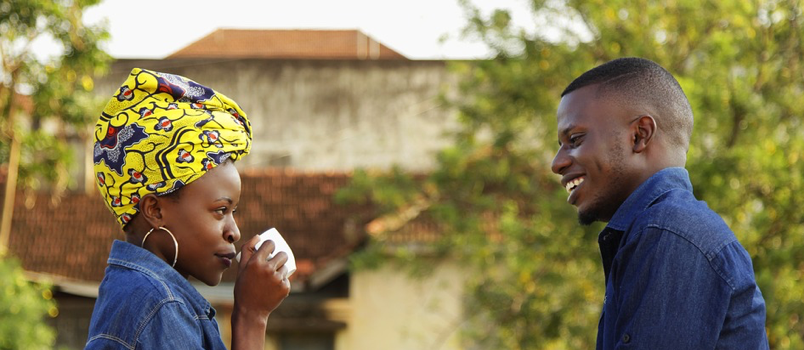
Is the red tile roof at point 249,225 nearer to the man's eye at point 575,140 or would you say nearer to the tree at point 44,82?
the tree at point 44,82

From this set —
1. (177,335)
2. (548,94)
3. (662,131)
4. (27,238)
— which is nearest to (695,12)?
(548,94)

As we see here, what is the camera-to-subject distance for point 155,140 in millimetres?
2676

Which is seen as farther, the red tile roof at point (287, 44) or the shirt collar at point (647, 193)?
the red tile roof at point (287, 44)

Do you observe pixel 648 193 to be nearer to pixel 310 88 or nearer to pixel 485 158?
pixel 485 158

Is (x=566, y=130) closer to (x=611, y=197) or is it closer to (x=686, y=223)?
(x=611, y=197)

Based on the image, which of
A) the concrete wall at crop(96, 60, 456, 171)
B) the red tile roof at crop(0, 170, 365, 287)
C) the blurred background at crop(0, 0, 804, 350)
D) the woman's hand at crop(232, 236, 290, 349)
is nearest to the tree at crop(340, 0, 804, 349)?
the blurred background at crop(0, 0, 804, 350)

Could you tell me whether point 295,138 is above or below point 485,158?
above

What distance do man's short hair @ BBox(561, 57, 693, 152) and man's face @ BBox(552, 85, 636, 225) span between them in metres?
0.03

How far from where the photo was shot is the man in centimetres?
241

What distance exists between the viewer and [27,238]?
16.5 meters

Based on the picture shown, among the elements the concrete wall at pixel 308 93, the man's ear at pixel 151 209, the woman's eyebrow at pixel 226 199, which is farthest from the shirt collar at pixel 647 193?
the concrete wall at pixel 308 93

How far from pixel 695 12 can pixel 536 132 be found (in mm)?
1915

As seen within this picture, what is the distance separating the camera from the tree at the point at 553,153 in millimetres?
9031

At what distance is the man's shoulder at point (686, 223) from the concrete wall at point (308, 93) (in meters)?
17.0
